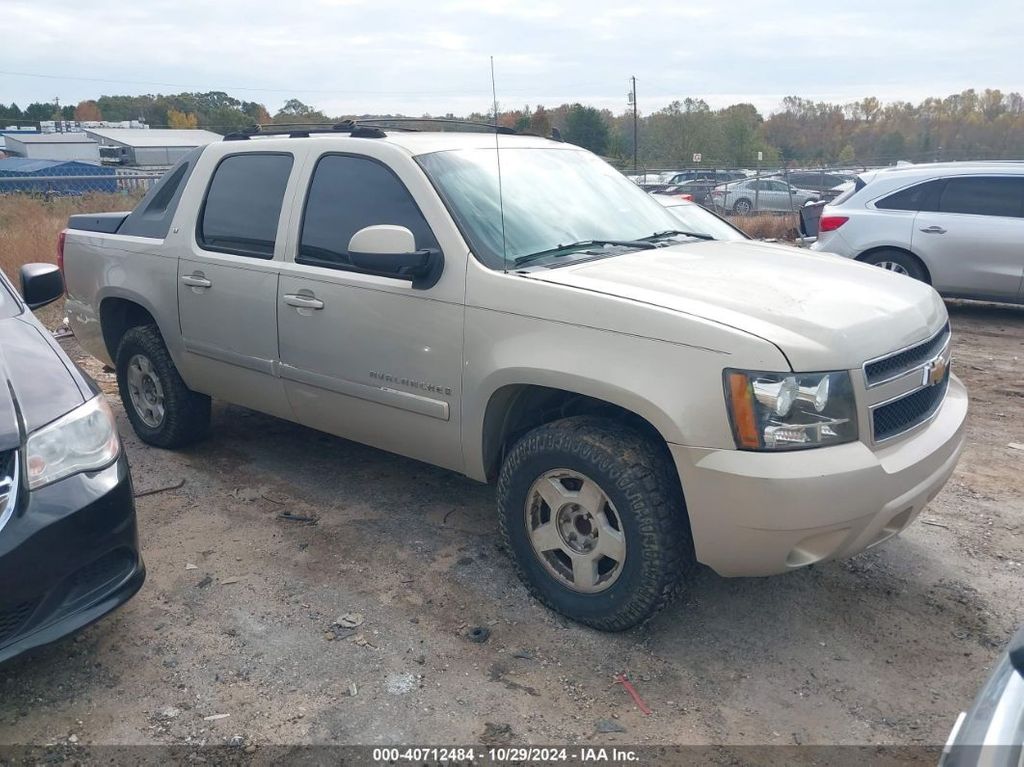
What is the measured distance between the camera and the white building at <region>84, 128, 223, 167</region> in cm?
4428

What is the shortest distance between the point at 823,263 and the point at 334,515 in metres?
2.65

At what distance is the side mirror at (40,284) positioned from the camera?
4211 millimetres

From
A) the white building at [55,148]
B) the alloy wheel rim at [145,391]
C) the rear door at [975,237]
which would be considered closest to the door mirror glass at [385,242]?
the alloy wheel rim at [145,391]

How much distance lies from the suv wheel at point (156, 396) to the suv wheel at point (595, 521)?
8.29 feet

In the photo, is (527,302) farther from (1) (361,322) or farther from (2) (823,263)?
(2) (823,263)

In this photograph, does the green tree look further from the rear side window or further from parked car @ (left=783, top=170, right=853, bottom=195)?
the rear side window

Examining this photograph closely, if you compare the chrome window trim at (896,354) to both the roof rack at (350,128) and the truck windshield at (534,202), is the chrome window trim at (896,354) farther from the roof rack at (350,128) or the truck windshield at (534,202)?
the roof rack at (350,128)

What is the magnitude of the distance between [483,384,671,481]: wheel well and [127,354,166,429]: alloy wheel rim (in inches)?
98.8

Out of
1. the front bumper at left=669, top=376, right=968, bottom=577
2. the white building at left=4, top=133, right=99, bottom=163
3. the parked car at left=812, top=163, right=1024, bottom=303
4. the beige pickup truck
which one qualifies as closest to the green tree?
the parked car at left=812, top=163, right=1024, bottom=303

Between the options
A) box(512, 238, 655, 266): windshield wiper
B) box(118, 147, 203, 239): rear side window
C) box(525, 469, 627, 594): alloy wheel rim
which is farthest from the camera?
box(118, 147, 203, 239): rear side window

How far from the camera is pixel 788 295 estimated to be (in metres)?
3.21

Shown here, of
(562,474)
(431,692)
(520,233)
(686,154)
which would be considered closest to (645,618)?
(562,474)

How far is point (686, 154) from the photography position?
1570 inches

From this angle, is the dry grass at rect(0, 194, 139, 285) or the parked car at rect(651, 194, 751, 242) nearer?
the parked car at rect(651, 194, 751, 242)
